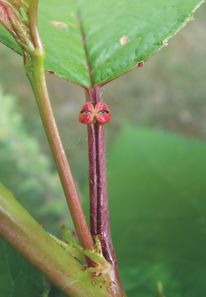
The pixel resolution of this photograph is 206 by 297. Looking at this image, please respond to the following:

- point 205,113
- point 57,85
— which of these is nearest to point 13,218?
point 205,113

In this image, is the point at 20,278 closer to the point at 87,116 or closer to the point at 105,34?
the point at 87,116

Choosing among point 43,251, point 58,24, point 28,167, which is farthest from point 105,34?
point 28,167

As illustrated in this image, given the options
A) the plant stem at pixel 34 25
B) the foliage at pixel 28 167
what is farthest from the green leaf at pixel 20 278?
the foliage at pixel 28 167

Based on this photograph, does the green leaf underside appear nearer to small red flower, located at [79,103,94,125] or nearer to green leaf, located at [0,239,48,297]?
small red flower, located at [79,103,94,125]

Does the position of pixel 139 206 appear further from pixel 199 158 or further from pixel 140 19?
pixel 140 19

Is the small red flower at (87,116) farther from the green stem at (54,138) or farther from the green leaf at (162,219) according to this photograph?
the green leaf at (162,219)

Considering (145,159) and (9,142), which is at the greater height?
(145,159)
